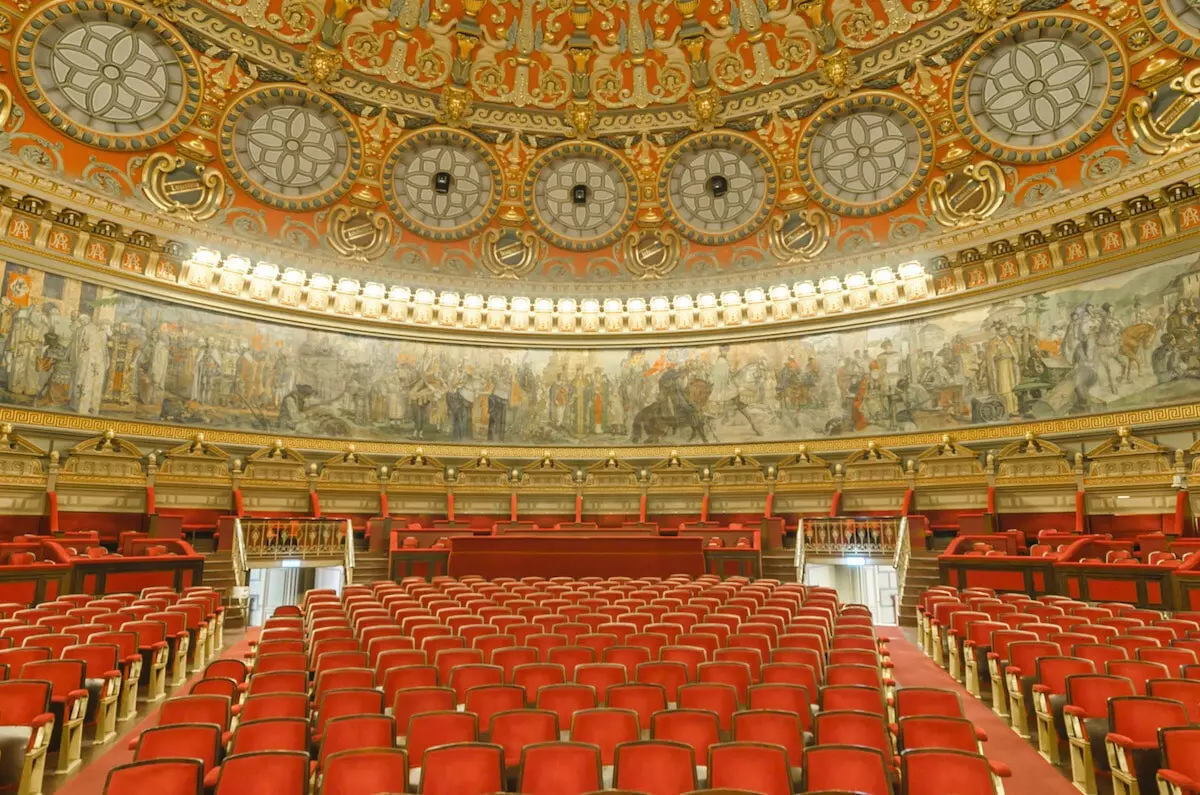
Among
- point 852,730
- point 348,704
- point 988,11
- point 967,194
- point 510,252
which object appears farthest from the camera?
point 510,252

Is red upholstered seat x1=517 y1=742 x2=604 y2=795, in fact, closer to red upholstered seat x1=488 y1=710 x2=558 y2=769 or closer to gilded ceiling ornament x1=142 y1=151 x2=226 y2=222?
red upholstered seat x1=488 y1=710 x2=558 y2=769

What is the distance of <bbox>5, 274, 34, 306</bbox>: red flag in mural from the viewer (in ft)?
56.3

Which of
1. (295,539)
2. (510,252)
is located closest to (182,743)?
(295,539)

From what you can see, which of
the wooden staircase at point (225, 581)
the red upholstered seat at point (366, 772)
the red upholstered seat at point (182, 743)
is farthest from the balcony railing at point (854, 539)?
the red upholstered seat at point (182, 743)

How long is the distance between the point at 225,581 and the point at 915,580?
14.9 m

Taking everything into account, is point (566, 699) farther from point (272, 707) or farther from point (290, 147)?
point (290, 147)

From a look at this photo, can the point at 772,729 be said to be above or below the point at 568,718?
above

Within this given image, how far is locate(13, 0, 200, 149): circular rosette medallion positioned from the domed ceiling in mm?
53

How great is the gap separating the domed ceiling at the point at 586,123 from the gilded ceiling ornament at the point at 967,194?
0.08 m

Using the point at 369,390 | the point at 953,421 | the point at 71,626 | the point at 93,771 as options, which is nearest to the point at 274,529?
the point at 369,390

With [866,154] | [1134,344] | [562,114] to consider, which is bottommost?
[1134,344]

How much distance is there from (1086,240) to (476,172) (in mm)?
18087

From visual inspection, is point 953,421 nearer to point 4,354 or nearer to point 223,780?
point 223,780

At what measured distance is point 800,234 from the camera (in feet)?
78.6
